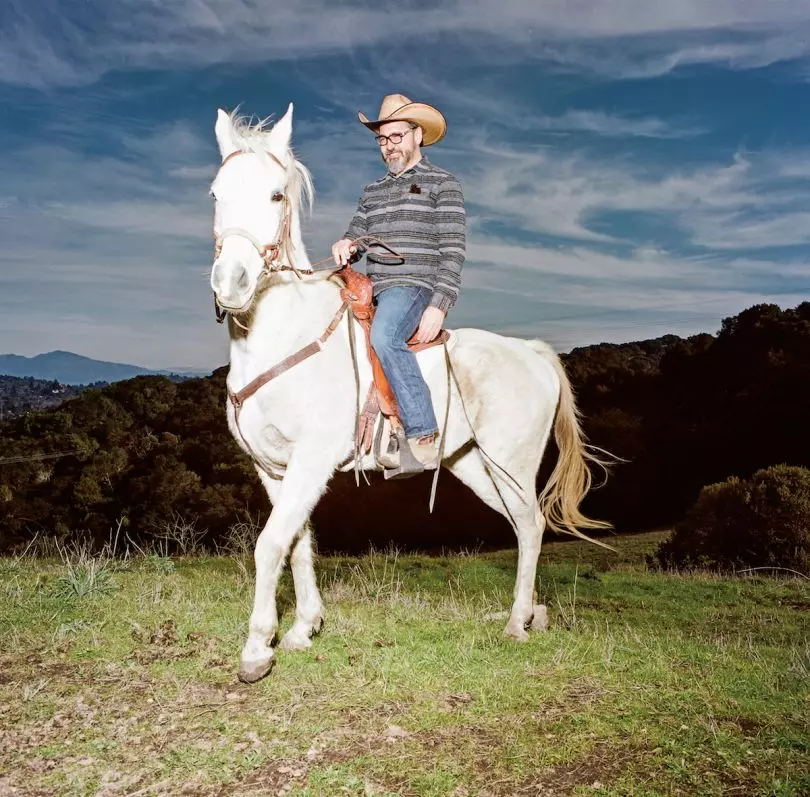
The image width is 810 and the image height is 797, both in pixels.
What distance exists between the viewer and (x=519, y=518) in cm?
625

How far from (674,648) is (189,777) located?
147 inches

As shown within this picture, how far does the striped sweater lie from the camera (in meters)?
5.39

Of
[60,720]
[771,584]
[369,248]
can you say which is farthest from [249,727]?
[771,584]

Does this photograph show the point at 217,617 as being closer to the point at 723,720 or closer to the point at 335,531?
the point at 723,720

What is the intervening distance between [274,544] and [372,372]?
59.2 inches

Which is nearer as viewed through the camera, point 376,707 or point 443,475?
point 376,707

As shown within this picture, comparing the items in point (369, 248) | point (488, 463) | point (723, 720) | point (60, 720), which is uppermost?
point (369, 248)

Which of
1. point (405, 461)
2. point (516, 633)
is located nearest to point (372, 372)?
point (405, 461)

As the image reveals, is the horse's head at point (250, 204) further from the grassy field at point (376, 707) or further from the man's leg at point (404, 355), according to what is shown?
the grassy field at point (376, 707)

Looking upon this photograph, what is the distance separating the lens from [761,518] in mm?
20234

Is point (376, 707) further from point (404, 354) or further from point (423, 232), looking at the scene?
point (423, 232)

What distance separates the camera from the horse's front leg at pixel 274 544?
15.4 feet

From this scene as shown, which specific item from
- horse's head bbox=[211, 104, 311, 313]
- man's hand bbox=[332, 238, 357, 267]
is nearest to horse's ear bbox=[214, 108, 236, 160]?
horse's head bbox=[211, 104, 311, 313]

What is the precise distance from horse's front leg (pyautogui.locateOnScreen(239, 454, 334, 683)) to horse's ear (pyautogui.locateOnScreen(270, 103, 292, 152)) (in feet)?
7.14
